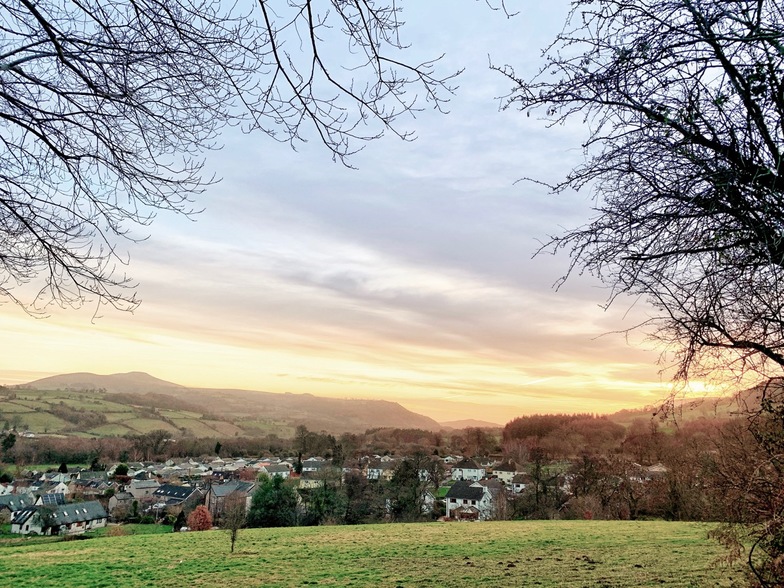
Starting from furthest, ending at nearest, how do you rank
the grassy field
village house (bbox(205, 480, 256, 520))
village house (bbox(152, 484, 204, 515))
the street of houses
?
village house (bbox(152, 484, 204, 515))
village house (bbox(205, 480, 256, 520))
the street of houses
the grassy field

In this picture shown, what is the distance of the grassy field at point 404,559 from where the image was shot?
9.83 meters

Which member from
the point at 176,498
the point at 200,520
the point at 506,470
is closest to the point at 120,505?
the point at 176,498

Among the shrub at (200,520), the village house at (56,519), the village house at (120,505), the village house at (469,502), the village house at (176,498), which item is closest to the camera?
the shrub at (200,520)

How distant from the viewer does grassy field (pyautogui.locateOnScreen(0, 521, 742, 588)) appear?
983 centimetres

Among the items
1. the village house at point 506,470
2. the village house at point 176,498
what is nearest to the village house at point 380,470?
the village house at point 506,470

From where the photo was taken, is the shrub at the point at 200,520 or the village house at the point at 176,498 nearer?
the shrub at the point at 200,520

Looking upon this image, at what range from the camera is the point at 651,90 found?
3047mm

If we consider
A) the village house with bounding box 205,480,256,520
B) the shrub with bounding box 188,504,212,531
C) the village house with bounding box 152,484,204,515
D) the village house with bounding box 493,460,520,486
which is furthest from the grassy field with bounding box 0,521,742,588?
the village house with bounding box 493,460,520,486

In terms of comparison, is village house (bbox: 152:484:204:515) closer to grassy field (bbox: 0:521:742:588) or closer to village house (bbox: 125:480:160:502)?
village house (bbox: 125:480:160:502)

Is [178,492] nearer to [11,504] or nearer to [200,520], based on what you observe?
[11,504]

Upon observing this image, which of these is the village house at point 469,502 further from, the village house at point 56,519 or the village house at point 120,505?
the village house at point 120,505

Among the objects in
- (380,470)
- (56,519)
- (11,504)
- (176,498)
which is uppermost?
(380,470)

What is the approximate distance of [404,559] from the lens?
13.1 m

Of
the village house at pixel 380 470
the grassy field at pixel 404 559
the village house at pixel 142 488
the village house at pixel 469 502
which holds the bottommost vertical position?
the village house at pixel 142 488
